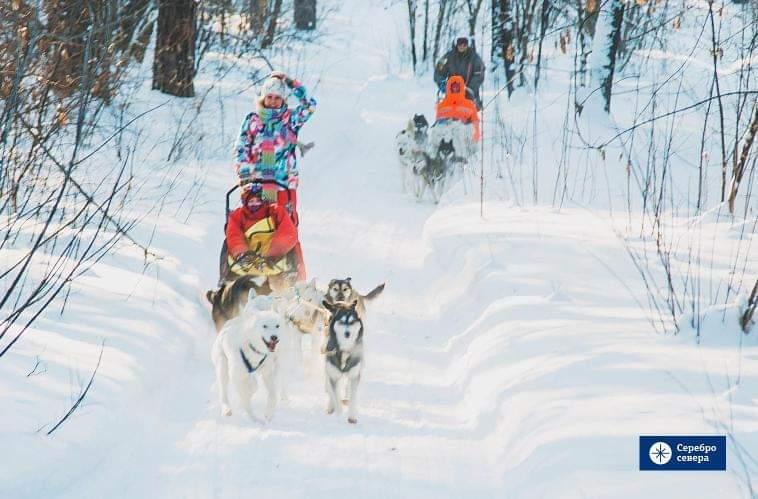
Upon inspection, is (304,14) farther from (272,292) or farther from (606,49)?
(272,292)

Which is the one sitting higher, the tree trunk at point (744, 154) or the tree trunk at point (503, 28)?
the tree trunk at point (503, 28)

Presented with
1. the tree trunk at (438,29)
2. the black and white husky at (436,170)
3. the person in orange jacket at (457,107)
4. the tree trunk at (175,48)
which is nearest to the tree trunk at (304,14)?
the tree trunk at (438,29)

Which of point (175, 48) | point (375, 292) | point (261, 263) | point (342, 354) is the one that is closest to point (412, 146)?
point (175, 48)

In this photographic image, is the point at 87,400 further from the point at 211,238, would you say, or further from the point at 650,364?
the point at 211,238

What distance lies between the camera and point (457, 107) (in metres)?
12.9

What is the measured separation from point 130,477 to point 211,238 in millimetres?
4855

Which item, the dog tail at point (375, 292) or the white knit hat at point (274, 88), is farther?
the white knit hat at point (274, 88)

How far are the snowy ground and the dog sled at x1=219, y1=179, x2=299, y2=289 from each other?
50 cm

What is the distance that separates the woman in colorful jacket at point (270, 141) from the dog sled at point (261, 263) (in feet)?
3.34

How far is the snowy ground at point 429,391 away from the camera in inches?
159

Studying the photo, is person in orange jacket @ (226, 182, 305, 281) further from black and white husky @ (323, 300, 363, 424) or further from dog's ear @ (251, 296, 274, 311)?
black and white husky @ (323, 300, 363, 424)

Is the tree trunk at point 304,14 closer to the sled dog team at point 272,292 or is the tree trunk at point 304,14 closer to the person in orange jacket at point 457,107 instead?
the person in orange jacket at point 457,107

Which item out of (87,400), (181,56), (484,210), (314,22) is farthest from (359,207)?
(314,22)

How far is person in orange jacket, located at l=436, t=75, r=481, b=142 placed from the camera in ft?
42.1
